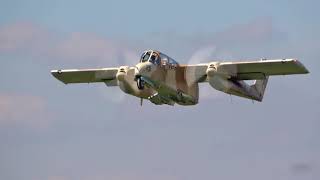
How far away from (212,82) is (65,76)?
15332mm

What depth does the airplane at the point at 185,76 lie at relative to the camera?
75.6 m

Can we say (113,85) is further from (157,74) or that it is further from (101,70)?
(157,74)

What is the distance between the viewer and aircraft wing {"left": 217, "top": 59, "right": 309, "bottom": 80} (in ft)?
251

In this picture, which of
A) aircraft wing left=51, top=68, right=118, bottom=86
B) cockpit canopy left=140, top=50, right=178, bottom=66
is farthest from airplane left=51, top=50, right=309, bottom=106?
aircraft wing left=51, top=68, right=118, bottom=86

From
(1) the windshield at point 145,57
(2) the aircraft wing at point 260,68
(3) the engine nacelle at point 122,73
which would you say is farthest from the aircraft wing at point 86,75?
(2) the aircraft wing at point 260,68

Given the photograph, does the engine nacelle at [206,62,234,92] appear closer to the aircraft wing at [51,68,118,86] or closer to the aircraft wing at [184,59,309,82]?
the aircraft wing at [184,59,309,82]

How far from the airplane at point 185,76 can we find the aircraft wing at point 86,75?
357cm

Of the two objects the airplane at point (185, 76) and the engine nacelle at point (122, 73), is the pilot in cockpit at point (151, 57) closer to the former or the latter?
the airplane at point (185, 76)

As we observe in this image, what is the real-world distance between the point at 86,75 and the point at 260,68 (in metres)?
Result: 16.1

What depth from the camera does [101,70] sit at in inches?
3334

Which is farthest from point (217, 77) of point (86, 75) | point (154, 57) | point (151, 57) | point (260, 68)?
point (86, 75)

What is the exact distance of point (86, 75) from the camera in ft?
283

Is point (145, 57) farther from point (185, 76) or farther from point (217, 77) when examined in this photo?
point (217, 77)

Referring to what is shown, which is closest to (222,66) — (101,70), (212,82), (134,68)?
(212,82)
